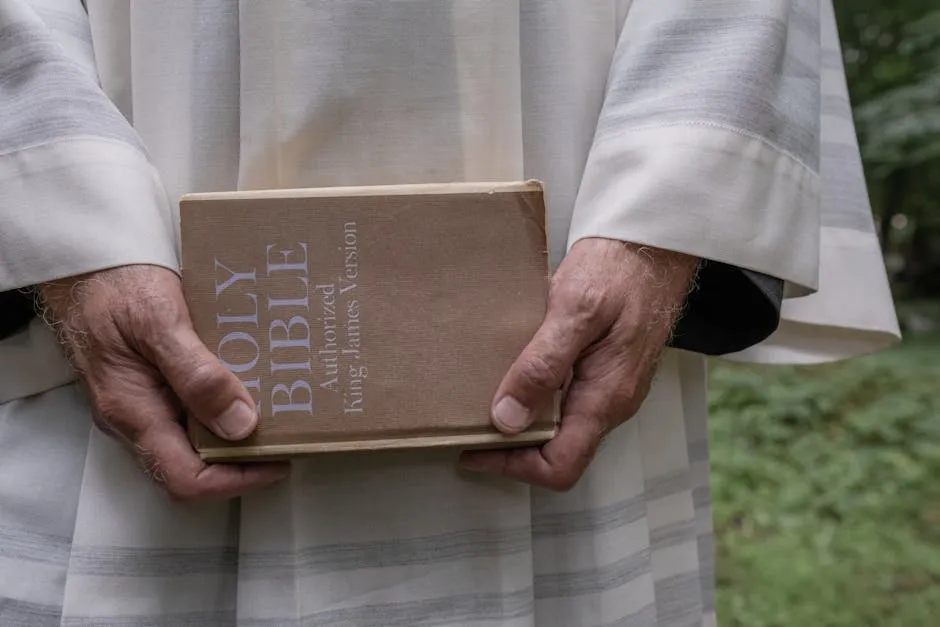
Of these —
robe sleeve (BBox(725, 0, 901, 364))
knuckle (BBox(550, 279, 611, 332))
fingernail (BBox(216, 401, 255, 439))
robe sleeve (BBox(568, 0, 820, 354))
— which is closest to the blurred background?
robe sleeve (BBox(725, 0, 901, 364))

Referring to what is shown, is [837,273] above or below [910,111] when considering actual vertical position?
above

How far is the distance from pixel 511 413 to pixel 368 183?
0.24 metres

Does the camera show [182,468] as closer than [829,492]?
Yes

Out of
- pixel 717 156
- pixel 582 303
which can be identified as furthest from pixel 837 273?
pixel 582 303

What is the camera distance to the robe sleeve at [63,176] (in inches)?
28.2

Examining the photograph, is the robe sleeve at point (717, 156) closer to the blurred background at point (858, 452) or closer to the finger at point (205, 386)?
the finger at point (205, 386)

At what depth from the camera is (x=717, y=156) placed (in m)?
0.76

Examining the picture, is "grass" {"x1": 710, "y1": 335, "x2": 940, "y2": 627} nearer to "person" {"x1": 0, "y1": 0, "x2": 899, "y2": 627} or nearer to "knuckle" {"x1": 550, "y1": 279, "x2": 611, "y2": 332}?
"person" {"x1": 0, "y1": 0, "x2": 899, "y2": 627}

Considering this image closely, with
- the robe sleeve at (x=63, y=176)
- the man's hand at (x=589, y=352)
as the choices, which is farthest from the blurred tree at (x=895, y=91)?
the robe sleeve at (x=63, y=176)

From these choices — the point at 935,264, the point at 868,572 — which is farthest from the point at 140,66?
the point at 935,264

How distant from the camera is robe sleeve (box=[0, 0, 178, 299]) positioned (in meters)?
0.72

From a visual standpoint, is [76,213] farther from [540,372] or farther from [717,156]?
[717,156]

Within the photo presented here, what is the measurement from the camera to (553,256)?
823 millimetres

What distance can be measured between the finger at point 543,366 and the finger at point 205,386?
0.64 feet
